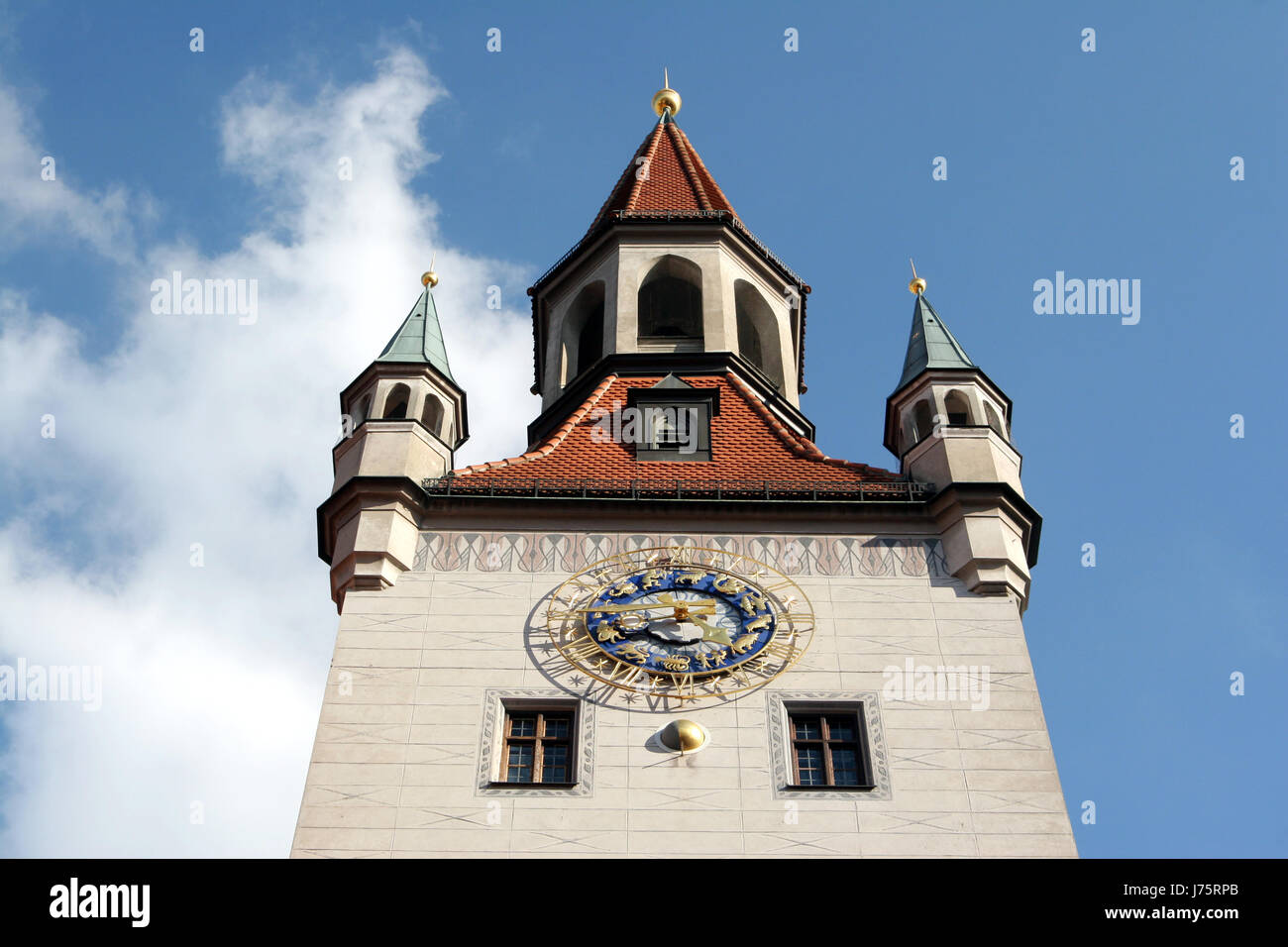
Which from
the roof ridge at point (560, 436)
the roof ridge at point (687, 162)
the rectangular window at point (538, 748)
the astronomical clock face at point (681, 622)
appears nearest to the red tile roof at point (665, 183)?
the roof ridge at point (687, 162)

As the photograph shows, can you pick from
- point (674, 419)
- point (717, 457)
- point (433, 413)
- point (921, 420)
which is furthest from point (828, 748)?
point (433, 413)

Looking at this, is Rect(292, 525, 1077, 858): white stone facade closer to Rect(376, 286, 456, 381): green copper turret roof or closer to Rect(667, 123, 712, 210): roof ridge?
Rect(376, 286, 456, 381): green copper turret roof

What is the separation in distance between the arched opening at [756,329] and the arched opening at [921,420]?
5.68 meters

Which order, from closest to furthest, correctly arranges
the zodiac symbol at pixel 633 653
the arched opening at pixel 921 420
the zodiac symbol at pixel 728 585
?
the zodiac symbol at pixel 633 653 < the zodiac symbol at pixel 728 585 < the arched opening at pixel 921 420

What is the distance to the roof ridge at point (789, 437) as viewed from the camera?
20.7 m

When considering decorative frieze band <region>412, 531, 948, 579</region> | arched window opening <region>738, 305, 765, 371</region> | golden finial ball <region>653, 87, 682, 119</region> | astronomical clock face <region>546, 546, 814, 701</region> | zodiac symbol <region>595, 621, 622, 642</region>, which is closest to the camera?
astronomical clock face <region>546, 546, 814, 701</region>

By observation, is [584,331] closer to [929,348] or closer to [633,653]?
[929,348]

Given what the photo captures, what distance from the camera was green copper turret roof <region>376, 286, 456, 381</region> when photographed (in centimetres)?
2191

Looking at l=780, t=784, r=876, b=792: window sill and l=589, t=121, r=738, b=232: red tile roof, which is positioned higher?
l=589, t=121, r=738, b=232: red tile roof

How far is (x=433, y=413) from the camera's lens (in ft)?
70.4

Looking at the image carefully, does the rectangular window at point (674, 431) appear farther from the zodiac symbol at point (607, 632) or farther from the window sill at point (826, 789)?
the window sill at point (826, 789)

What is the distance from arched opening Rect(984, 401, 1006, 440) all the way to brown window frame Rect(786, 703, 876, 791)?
537 centimetres

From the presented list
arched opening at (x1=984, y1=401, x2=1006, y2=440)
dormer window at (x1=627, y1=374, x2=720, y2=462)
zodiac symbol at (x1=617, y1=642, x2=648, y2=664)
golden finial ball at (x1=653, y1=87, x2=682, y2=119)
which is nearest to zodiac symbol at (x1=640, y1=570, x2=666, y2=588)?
zodiac symbol at (x1=617, y1=642, x2=648, y2=664)
